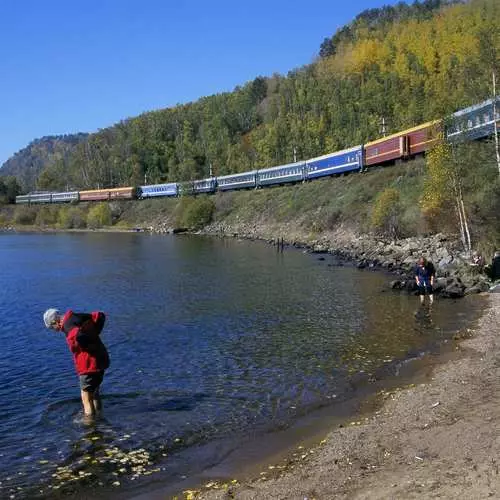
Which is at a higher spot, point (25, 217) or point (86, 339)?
point (25, 217)

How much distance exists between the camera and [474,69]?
3172 centimetres

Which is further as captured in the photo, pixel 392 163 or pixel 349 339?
pixel 392 163

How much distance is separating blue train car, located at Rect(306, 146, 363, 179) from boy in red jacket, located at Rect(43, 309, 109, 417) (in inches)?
2392

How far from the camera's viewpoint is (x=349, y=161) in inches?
2830

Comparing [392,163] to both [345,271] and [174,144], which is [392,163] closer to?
[345,271]

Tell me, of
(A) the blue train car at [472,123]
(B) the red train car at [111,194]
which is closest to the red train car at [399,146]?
(A) the blue train car at [472,123]

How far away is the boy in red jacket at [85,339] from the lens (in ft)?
35.9

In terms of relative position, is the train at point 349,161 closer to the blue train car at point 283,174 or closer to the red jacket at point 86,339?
the blue train car at point 283,174

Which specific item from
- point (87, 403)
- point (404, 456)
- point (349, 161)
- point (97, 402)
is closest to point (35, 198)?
point (349, 161)

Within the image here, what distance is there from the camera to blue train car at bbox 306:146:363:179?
69.9 metres

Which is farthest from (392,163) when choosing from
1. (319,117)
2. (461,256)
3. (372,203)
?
(319,117)

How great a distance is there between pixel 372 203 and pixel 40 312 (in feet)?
124

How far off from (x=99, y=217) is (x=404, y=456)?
4972 inches

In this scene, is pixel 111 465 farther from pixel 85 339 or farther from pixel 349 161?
pixel 349 161
